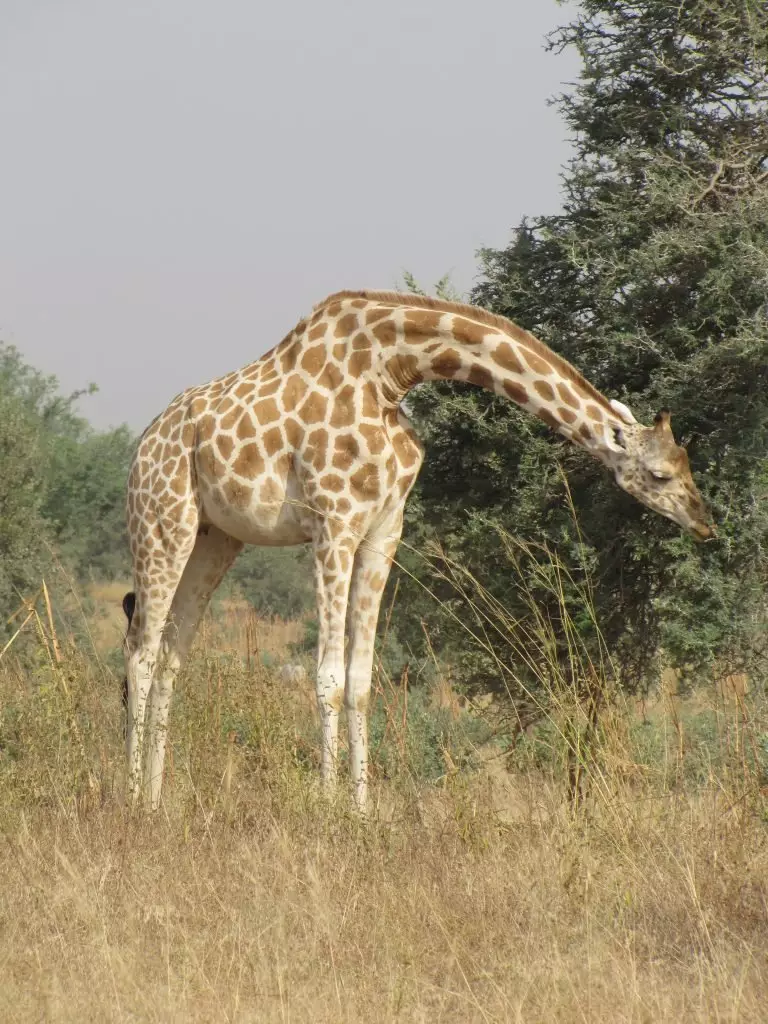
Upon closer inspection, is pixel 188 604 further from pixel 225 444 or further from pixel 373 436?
pixel 373 436

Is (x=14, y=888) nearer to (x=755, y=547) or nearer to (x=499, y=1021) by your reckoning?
(x=499, y=1021)

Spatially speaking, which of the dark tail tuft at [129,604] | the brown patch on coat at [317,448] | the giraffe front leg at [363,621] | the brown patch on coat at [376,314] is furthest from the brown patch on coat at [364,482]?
the dark tail tuft at [129,604]

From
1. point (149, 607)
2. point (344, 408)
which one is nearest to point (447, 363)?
point (344, 408)

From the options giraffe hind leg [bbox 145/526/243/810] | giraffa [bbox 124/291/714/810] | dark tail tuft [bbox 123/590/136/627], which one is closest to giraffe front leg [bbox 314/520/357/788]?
giraffa [bbox 124/291/714/810]

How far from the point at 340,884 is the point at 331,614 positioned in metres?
1.67

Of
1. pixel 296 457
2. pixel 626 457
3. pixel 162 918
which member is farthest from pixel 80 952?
pixel 626 457

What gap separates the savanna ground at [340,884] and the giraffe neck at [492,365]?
1.59m

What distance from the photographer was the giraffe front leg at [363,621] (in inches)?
276

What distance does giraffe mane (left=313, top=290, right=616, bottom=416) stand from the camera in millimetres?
6980

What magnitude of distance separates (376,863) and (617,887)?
1130 mm

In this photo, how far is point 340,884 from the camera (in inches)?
227

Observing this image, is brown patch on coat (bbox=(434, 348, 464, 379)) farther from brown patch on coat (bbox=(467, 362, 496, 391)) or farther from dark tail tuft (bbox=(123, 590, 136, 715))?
dark tail tuft (bbox=(123, 590, 136, 715))

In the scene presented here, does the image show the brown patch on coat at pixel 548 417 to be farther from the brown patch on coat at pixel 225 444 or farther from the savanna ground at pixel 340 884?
the brown patch on coat at pixel 225 444

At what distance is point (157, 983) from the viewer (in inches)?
189
